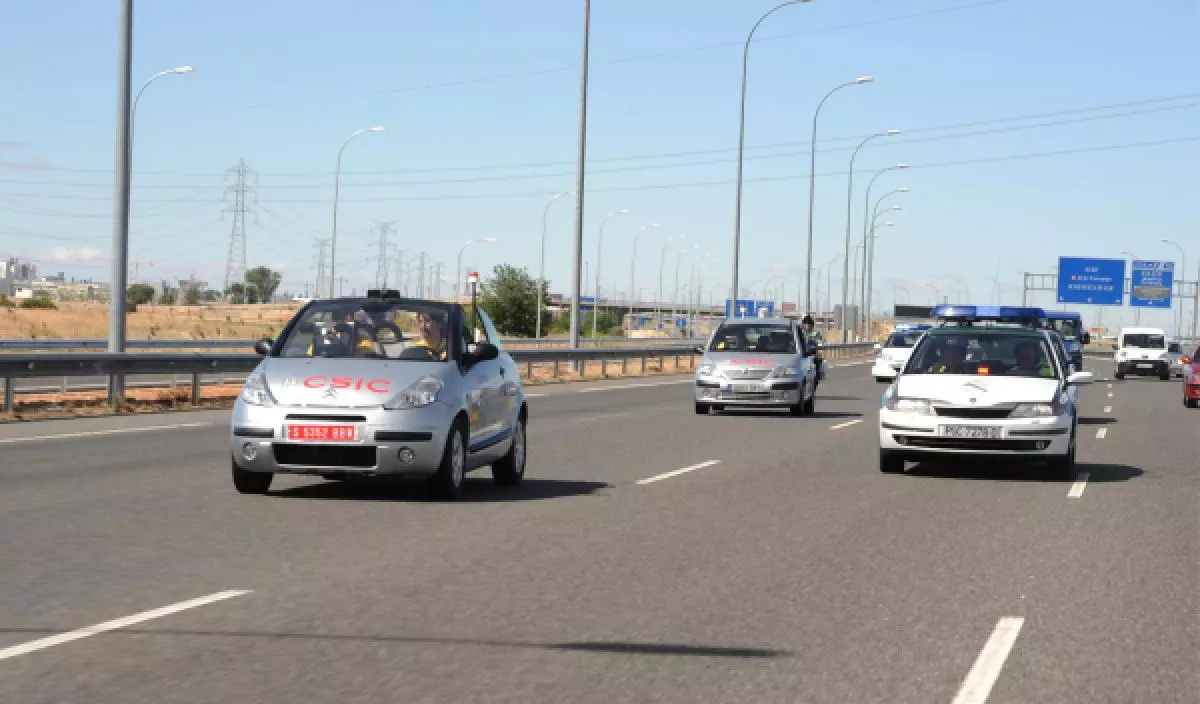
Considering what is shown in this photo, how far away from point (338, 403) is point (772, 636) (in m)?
5.52

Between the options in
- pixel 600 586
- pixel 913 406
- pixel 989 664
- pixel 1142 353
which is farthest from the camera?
pixel 1142 353

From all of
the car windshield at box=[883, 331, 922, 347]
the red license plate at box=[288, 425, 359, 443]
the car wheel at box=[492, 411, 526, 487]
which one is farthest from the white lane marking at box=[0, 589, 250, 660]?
the car windshield at box=[883, 331, 922, 347]

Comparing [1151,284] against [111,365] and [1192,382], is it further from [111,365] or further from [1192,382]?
[111,365]

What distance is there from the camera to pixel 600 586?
8742mm

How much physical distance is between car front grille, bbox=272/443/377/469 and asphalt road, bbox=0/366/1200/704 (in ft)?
1.13

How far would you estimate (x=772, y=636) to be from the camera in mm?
7395

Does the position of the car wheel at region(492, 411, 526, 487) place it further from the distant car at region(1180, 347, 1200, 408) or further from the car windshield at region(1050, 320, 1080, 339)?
the car windshield at region(1050, 320, 1080, 339)

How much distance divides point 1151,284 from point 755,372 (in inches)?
2893

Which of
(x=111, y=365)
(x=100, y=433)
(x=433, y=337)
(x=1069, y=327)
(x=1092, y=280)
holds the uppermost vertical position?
(x=1092, y=280)

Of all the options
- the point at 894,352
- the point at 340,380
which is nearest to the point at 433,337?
the point at 340,380

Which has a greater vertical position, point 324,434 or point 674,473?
point 324,434

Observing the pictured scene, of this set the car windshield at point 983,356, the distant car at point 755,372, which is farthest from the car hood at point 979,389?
the distant car at point 755,372

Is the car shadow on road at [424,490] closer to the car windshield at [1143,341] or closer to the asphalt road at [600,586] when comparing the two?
the asphalt road at [600,586]

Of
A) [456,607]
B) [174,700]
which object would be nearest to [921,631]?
[456,607]
